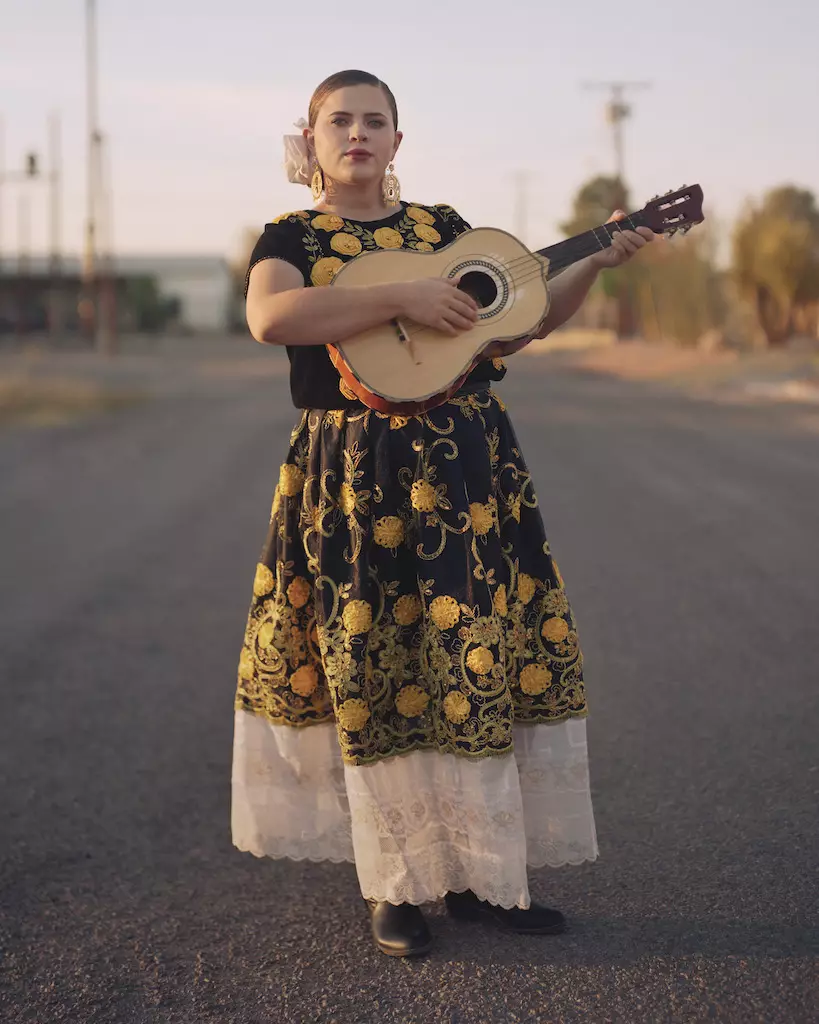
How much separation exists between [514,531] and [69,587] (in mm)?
4290

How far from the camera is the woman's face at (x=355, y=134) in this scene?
2738 millimetres

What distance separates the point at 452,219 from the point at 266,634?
41.6 inches

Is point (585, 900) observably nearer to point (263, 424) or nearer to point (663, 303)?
point (263, 424)

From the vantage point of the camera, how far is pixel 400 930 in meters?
2.79

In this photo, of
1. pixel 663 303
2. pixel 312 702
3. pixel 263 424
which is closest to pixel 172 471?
pixel 263 424

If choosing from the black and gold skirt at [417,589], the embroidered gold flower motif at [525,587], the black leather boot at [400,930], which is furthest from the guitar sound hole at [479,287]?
the black leather boot at [400,930]

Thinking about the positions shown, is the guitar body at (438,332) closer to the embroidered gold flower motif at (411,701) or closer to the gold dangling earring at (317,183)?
the gold dangling earring at (317,183)

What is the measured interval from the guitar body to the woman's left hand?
0.16m

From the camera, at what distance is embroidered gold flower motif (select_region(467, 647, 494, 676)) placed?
267 cm

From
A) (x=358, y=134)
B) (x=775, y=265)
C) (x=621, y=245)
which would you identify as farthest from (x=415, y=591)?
(x=775, y=265)

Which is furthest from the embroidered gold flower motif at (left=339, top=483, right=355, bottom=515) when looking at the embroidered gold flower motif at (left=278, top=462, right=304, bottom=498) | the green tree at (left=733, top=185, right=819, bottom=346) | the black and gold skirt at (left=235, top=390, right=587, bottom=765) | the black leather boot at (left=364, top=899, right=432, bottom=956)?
the green tree at (left=733, top=185, right=819, bottom=346)

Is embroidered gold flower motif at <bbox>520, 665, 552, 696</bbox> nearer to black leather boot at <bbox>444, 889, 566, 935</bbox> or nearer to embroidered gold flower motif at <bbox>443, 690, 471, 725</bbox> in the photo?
embroidered gold flower motif at <bbox>443, 690, 471, 725</bbox>

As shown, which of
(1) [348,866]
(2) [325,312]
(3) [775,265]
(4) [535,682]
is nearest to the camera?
(2) [325,312]

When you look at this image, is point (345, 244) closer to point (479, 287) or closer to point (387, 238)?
point (387, 238)
